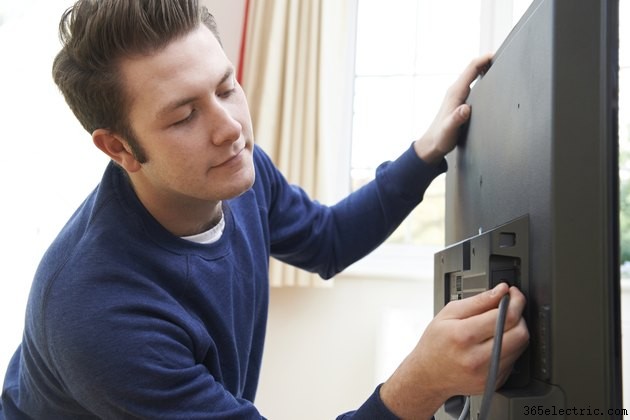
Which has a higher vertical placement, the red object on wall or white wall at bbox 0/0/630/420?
the red object on wall

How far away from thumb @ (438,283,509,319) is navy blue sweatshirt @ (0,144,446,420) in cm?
18

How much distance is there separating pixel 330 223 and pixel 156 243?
1.37 ft

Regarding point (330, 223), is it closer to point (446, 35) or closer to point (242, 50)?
point (242, 50)

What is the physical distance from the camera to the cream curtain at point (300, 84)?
242 cm

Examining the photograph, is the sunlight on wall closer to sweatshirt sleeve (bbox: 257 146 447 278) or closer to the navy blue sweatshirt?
the navy blue sweatshirt

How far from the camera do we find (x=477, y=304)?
0.65 meters

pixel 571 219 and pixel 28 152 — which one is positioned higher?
pixel 28 152

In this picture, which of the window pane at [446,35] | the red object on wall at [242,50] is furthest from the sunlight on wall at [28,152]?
the window pane at [446,35]

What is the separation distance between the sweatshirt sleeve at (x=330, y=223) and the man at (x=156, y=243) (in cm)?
10

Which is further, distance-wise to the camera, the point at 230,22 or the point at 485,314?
the point at 230,22

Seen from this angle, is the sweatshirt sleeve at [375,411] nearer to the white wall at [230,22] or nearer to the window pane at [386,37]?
the white wall at [230,22]

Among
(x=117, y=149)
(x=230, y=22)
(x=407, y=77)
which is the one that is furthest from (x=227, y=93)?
(x=407, y=77)

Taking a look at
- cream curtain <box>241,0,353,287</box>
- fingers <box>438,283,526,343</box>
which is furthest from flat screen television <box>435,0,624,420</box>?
cream curtain <box>241,0,353,287</box>

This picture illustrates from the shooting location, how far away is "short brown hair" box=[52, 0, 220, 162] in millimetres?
937
